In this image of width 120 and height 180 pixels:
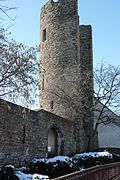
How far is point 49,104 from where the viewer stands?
91.0 ft

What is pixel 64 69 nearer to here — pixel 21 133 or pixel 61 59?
pixel 61 59

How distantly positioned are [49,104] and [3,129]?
1225cm

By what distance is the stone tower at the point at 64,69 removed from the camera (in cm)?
2708

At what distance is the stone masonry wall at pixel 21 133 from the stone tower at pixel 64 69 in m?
4.89

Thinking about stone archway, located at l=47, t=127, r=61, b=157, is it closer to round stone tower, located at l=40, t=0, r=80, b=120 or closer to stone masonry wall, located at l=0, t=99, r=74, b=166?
stone masonry wall, located at l=0, t=99, r=74, b=166

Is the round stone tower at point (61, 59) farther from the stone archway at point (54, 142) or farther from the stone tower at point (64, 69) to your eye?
the stone archway at point (54, 142)

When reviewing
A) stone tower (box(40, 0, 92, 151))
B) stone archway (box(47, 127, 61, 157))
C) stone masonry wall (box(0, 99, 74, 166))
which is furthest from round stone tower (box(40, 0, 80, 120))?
stone masonry wall (box(0, 99, 74, 166))

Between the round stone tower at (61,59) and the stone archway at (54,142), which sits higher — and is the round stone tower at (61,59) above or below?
above

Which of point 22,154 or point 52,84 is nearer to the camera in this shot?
point 22,154

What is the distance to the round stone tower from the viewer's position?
27.3m

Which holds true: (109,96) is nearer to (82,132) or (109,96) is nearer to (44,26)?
(82,132)

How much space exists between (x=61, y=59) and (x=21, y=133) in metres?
12.0

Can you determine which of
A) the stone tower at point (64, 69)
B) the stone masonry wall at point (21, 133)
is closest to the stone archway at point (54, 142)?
the stone masonry wall at point (21, 133)

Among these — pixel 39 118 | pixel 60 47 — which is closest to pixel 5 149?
pixel 39 118
